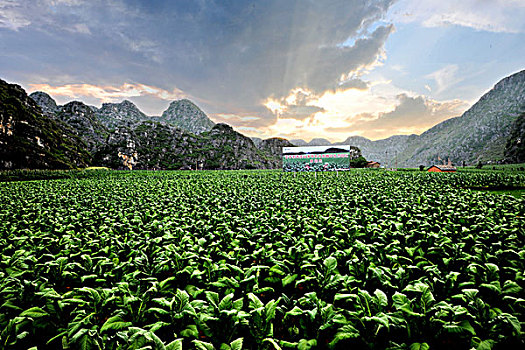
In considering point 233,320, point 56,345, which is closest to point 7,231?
point 56,345

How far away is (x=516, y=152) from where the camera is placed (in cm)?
13312

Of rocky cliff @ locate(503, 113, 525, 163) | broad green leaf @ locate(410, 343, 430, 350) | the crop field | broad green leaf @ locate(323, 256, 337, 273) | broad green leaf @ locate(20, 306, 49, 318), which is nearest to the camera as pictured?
broad green leaf @ locate(410, 343, 430, 350)

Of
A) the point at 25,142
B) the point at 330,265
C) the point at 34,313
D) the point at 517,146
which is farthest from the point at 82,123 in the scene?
the point at 517,146

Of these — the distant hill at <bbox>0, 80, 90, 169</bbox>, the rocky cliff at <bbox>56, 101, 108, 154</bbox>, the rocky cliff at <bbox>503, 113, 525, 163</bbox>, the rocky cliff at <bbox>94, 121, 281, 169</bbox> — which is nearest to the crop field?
the distant hill at <bbox>0, 80, 90, 169</bbox>

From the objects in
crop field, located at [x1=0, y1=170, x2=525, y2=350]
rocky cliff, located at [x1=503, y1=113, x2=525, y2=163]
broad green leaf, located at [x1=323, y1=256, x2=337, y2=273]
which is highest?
rocky cliff, located at [x1=503, y1=113, x2=525, y2=163]

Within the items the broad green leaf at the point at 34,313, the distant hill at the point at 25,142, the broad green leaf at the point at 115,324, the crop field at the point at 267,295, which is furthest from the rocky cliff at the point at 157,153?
the broad green leaf at the point at 115,324

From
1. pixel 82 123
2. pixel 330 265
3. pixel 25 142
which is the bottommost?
pixel 330 265

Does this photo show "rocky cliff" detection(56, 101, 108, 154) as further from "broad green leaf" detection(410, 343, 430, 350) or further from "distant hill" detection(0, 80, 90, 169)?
"broad green leaf" detection(410, 343, 430, 350)

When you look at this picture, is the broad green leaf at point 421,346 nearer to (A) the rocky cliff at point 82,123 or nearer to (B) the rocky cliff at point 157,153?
(B) the rocky cliff at point 157,153

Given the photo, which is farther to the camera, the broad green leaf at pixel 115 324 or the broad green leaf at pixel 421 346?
the broad green leaf at pixel 115 324

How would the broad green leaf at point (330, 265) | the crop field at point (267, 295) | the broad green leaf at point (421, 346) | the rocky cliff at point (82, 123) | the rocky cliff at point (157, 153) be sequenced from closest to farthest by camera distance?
the broad green leaf at point (421, 346), the crop field at point (267, 295), the broad green leaf at point (330, 265), the rocky cliff at point (157, 153), the rocky cliff at point (82, 123)

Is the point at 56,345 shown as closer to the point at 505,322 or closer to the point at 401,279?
the point at 401,279

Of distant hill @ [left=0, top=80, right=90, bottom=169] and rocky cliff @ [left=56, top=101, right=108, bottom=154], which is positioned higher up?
rocky cliff @ [left=56, top=101, right=108, bottom=154]

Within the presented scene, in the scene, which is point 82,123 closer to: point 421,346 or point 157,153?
point 157,153
